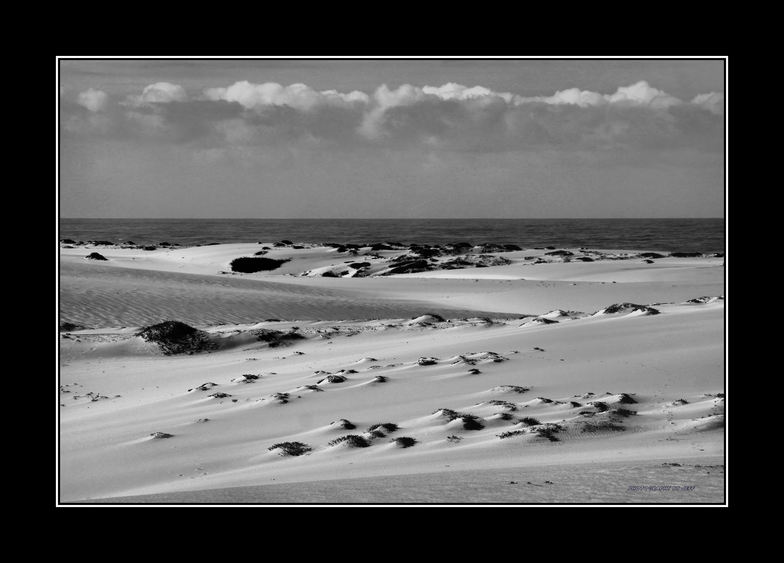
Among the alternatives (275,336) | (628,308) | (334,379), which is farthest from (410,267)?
(334,379)

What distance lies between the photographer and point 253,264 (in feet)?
96.4

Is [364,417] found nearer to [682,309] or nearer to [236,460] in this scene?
[236,460]

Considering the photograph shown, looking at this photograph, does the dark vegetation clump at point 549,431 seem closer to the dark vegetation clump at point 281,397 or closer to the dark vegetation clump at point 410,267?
the dark vegetation clump at point 281,397

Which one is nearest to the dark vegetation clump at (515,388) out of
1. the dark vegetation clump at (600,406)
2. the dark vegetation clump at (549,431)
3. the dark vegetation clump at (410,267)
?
the dark vegetation clump at (600,406)

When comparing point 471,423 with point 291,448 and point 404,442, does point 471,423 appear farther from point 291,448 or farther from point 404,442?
point 291,448

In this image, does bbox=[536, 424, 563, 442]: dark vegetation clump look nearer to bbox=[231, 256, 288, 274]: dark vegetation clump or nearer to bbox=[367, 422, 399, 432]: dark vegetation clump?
bbox=[367, 422, 399, 432]: dark vegetation clump

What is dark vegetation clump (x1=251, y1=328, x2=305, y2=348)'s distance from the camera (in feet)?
34.3

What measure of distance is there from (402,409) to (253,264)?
77.1ft

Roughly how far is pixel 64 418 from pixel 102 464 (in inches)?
64.2

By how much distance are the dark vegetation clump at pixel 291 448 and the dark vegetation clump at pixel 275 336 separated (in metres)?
4.76

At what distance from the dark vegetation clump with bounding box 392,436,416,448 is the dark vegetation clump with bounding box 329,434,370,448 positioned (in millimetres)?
204

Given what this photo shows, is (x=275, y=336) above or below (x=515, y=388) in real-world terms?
above

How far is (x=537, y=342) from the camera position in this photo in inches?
358

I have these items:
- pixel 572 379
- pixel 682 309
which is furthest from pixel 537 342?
pixel 682 309
